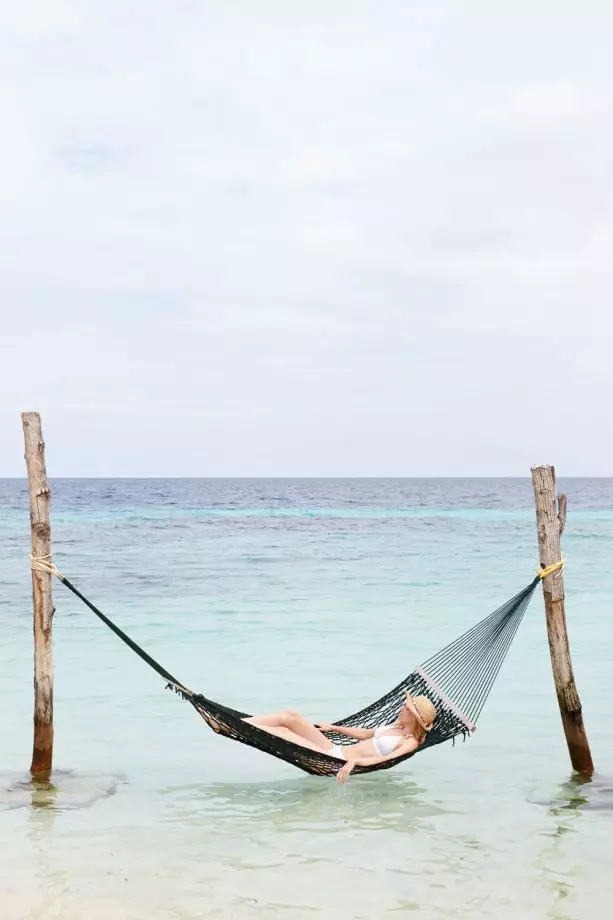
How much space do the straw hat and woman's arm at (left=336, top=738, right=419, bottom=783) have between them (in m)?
0.10

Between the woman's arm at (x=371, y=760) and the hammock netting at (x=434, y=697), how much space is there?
0.02 meters

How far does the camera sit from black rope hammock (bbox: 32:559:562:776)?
4.45 m

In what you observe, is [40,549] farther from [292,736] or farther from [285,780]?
[285,780]

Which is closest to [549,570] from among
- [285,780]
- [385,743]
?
[385,743]

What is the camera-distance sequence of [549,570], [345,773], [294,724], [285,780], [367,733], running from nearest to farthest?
[345,773], [549,570], [294,724], [367,733], [285,780]

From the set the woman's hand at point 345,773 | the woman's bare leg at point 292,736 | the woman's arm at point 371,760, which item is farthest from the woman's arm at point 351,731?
the woman's hand at point 345,773

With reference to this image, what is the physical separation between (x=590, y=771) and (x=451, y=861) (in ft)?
4.53

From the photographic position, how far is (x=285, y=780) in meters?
5.14

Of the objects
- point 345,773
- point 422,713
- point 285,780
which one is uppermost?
point 422,713

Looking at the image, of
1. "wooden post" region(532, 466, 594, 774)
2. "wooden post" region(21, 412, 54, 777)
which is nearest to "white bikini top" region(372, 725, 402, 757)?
"wooden post" region(532, 466, 594, 774)

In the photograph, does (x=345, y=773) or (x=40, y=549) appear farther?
(x=40, y=549)

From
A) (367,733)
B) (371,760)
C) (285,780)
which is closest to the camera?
(371,760)

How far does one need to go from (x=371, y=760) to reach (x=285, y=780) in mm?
750

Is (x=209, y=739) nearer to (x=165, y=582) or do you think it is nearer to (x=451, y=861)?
(x=451, y=861)
